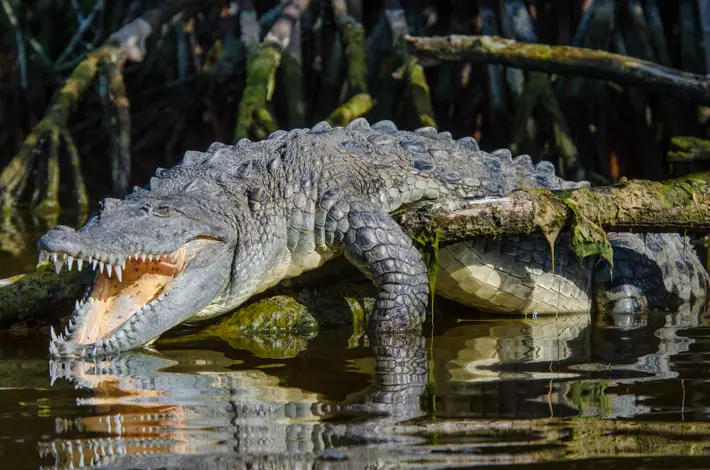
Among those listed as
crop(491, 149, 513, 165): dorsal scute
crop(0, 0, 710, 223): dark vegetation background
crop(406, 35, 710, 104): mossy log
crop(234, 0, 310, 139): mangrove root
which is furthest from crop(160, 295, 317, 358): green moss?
crop(406, 35, 710, 104): mossy log

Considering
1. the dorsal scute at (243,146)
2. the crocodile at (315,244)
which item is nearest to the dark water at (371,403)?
the crocodile at (315,244)

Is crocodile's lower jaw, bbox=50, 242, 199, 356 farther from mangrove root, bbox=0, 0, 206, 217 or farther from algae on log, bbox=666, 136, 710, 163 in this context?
mangrove root, bbox=0, 0, 206, 217

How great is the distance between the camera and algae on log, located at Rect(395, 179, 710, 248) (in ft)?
17.0

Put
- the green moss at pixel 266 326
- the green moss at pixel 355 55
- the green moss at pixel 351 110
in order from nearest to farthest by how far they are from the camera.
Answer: the green moss at pixel 266 326
the green moss at pixel 351 110
the green moss at pixel 355 55

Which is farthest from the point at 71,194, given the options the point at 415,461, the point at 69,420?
the point at 415,461

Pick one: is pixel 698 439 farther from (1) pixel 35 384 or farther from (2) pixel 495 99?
(2) pixel 495 99

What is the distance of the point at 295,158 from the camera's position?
5562 millimetres

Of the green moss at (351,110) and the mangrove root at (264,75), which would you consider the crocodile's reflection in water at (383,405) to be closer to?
the green moss at (351,110)

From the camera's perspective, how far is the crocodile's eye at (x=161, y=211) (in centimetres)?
494

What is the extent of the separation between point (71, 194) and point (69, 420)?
294 inches

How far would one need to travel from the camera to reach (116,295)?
4.86m

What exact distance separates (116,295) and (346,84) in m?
5.73

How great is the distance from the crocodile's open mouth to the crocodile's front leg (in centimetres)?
81

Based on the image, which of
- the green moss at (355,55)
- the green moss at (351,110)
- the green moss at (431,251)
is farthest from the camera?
the green moss at (355,55)
